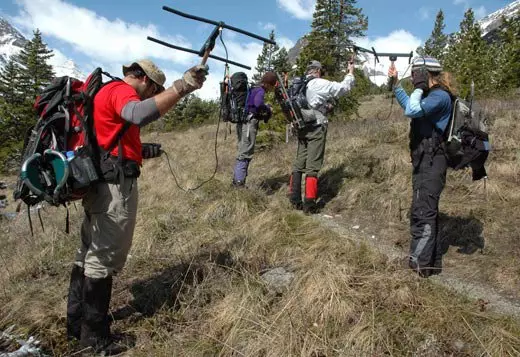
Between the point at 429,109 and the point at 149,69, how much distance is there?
2709 mm

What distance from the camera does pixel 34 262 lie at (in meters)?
4.95

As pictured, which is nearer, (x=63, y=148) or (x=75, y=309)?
(x=63, y=148)

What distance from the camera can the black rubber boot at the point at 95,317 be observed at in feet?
10.2

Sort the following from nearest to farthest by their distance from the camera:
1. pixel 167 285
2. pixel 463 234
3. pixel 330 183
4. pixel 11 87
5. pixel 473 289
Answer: pixel 473 289 < pixel 167 285 < pixel 463 234 < pixel 330 183 < pixel 11 87

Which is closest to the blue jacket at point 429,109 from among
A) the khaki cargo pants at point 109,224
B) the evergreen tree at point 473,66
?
the khaki cargo pants at point 109,224

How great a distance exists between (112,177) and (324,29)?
32025 millimetres

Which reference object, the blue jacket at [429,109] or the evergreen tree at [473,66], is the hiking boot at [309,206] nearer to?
the blue jacket at [429,109]

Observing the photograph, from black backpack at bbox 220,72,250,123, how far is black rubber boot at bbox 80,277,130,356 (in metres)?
5.00

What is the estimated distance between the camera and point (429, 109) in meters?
3.96

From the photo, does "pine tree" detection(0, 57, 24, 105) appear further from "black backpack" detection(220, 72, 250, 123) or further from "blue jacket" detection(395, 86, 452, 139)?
"blue jacket" detection(395, 86, 452, 139)

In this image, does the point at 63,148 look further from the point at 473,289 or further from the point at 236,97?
the point at 236,97

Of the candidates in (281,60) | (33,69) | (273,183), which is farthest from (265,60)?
(273,183)

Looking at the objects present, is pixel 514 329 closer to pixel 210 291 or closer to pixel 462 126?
pixel 462 126

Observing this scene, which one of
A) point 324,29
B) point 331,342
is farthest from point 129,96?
point 324,29
